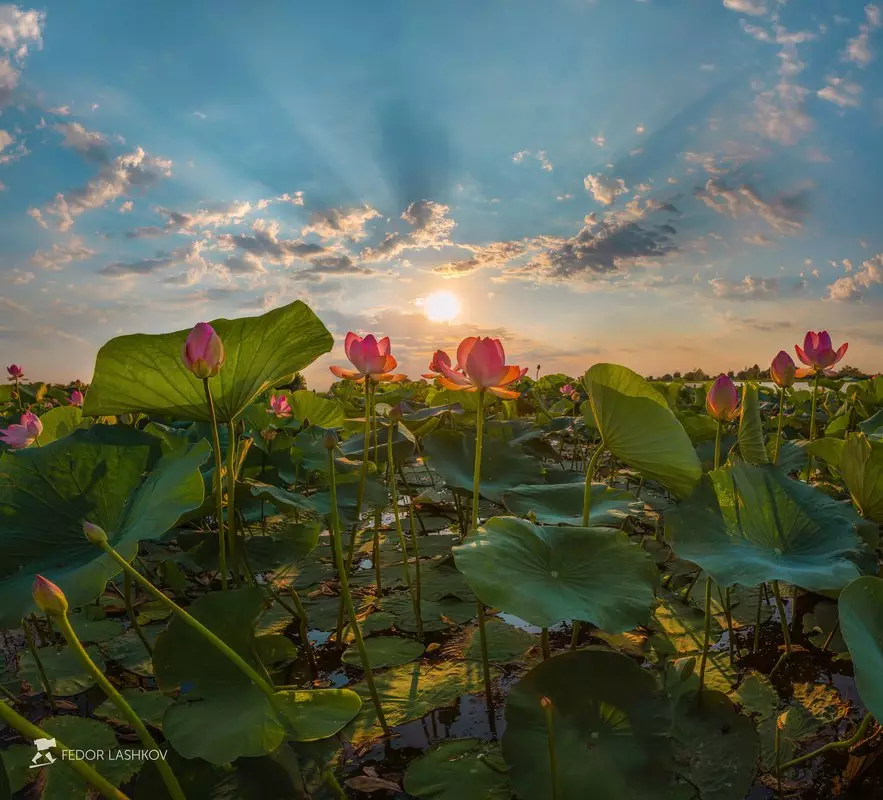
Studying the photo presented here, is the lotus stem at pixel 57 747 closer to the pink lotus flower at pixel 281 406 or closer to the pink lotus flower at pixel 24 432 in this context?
the pink lotus flower at pixel 24 432

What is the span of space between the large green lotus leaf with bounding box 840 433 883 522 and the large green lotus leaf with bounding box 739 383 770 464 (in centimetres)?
22

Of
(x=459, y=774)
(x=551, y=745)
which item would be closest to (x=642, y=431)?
(x=551, y=745)

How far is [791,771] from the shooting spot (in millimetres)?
1315

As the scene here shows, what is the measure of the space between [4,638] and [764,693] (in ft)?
8.43

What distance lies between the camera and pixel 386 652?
1.84 metres

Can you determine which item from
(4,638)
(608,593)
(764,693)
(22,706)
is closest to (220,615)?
(608,593)

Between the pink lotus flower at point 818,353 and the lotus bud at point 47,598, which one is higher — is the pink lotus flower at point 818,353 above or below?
above

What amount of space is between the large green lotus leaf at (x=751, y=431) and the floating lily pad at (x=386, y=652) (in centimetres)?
116

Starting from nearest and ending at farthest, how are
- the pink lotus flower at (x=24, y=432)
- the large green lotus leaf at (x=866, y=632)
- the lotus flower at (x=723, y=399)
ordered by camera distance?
1. the large green lotus leaf at (x=866, y=632)
2. the lotus flower at (x=723, y=399)
3. the pink lotus flower at (x=24, y=432)

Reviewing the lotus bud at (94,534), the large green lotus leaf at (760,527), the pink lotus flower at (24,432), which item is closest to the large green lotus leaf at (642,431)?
the large green lotus leaf at (760,527)

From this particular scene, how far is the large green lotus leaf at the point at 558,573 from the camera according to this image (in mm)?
1039

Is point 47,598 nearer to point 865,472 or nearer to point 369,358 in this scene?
point 369,358

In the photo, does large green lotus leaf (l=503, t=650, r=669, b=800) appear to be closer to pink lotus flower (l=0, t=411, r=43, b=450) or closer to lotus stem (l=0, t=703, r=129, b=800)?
lotus stem (l=0, t=703, r=129, b=800)

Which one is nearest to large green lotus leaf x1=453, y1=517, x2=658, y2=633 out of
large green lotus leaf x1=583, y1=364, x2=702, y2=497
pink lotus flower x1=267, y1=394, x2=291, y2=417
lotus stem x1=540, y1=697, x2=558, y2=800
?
lotus stem x1=540, y1=697, x2=558, y2=800
